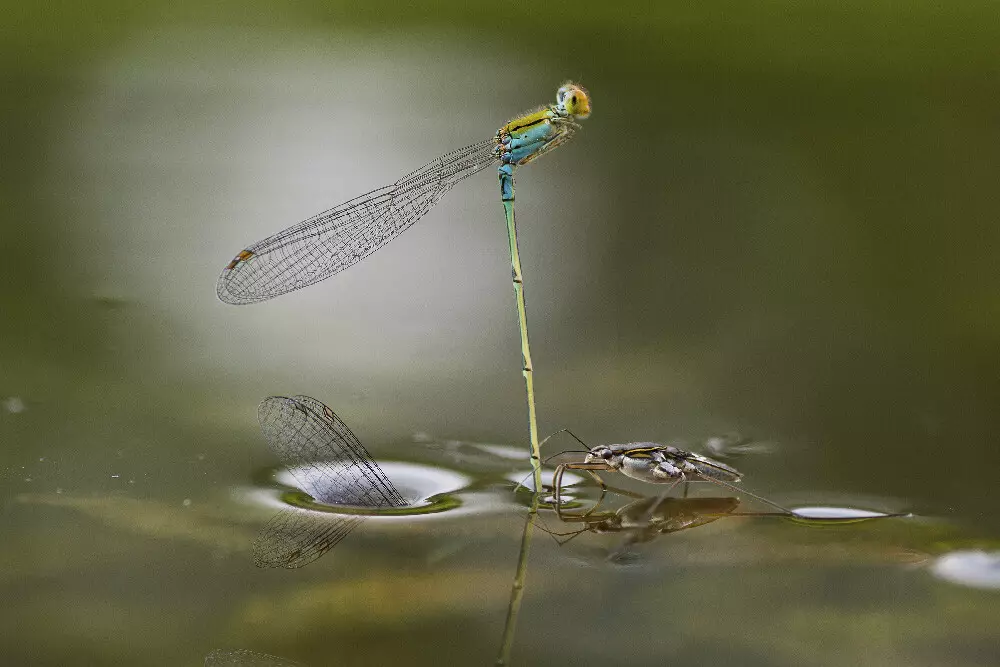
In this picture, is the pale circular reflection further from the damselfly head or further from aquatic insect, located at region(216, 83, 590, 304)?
aquatic insect, located at region(216, 83, 590, 304)

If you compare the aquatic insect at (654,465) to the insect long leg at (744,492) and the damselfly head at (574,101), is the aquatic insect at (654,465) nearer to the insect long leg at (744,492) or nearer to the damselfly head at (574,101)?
the insect long leg at (744,492)

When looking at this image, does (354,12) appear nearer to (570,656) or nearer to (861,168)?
(861,168)

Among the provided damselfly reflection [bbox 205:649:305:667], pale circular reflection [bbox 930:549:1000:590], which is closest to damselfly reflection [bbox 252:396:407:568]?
damselfly reflection [bbox 205:649:305:667]

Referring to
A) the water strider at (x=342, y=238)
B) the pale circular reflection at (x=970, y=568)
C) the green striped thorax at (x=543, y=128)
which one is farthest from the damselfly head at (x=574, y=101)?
the pale circular reflection at (x=970, y=568)

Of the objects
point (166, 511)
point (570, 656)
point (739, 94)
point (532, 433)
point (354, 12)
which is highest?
point (354, 12)

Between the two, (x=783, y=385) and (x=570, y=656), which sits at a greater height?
(x=783, y=385)

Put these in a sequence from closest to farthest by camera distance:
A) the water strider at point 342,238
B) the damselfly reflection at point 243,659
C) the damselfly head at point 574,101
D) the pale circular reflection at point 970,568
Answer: the damselfly reflection at point 243,659
the pale circular reflection at point 970,568
the damselfly head at point 574,101
the water strider at point 342,238

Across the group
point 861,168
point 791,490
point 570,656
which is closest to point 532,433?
point 791,490
